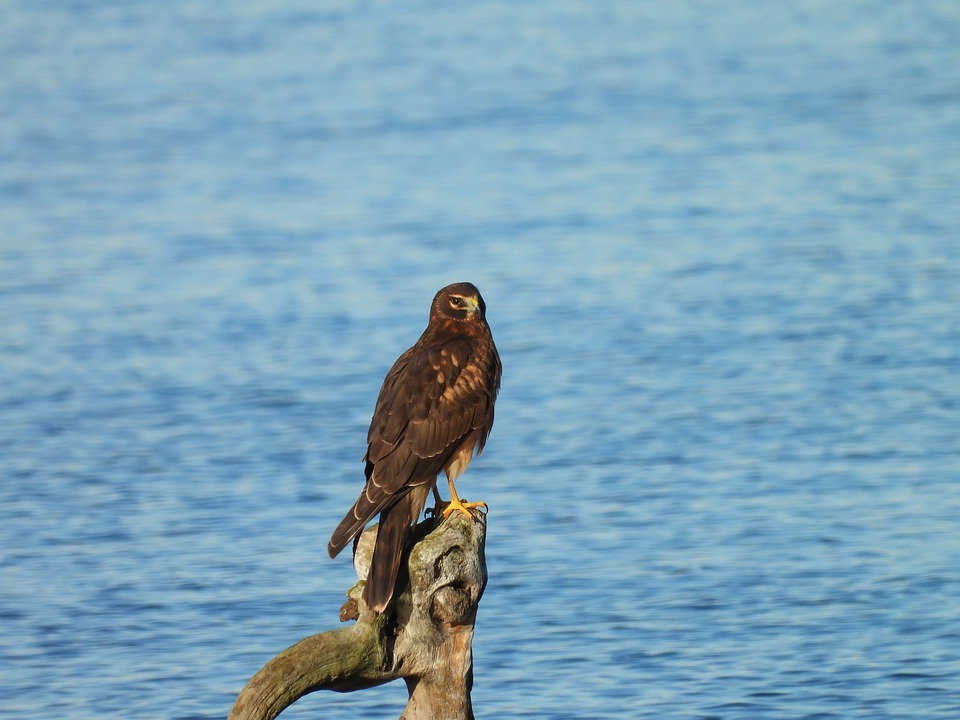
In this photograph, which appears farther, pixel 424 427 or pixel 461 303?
pixel 461 303

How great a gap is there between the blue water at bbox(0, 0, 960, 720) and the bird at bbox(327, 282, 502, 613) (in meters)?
2.19

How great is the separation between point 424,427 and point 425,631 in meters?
1.02

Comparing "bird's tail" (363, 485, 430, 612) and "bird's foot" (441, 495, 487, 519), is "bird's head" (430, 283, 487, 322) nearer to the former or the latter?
"bird's foot" (441, 495, 487, 519)

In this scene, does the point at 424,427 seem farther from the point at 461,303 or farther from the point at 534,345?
the point at 534,345

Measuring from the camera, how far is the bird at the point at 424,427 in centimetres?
575

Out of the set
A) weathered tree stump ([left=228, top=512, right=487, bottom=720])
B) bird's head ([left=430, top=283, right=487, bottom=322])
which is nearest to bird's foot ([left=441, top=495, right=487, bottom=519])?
weathered tree stump ([left=228, top=512, right=487, bottom=720])

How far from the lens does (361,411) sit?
1286 centimetres

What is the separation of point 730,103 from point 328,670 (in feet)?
58.8

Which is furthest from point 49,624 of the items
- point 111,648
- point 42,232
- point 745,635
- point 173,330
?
point 42,232

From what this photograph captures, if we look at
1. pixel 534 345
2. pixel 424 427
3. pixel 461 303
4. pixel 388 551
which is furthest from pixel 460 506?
pixel 534 345

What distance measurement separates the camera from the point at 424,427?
253 inches

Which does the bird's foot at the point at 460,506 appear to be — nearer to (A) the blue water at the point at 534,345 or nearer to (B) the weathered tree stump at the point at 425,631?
(B) the weathered tree stump at the point at 425,631

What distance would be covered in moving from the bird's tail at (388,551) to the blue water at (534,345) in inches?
103

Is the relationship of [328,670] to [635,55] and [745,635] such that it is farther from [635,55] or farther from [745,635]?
[635,55]
